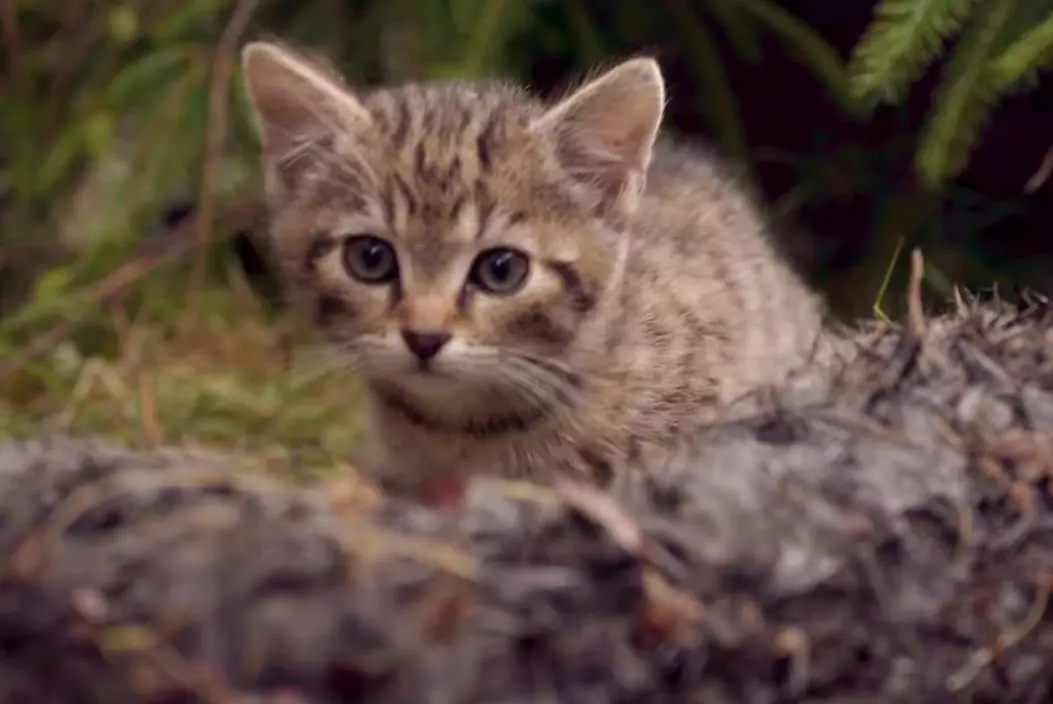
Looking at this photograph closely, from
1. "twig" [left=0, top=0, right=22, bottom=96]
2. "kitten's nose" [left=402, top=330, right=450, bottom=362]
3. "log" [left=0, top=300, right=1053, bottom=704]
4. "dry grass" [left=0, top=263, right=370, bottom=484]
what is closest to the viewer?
"log" [left=0, top=300, right=1053, bottom=704]

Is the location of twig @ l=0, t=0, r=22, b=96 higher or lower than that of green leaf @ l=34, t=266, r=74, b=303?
higher

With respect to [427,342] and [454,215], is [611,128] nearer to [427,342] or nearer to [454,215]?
[454,215]

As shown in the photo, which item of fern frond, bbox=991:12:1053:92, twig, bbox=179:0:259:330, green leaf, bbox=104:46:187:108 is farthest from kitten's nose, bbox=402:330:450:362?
green leaf, bbox=104:46:187:108

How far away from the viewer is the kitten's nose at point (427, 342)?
1303mm

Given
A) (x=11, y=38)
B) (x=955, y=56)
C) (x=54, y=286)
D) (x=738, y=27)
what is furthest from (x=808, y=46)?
(x=11, y=38)

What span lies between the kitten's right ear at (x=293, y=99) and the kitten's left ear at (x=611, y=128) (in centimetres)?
22

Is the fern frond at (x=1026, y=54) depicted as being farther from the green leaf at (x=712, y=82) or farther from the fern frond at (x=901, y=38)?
the green leaf at (x=712, y=82)

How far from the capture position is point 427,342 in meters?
1.30

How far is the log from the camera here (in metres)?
0.79

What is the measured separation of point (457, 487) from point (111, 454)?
0.83ft

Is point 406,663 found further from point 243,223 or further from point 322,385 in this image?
point 243,223

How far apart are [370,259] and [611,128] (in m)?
0.29

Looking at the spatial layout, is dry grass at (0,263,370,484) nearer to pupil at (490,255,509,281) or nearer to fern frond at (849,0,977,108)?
pupil at (490,255,509,281)

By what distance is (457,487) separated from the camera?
39.9 inches
